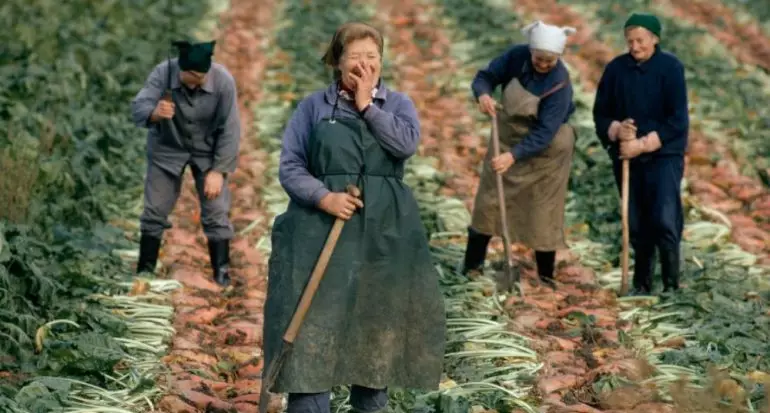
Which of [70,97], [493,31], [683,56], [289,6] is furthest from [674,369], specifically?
[289,6]

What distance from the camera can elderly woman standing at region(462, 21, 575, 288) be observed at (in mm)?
8344

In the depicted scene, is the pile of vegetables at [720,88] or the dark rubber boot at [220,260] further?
the pile of vegetables at [720,88]

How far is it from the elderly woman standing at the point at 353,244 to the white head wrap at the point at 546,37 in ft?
9.03

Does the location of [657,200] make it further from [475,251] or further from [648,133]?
[475,251]

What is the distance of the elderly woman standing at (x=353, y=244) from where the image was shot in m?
5.24

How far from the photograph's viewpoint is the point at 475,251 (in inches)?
348

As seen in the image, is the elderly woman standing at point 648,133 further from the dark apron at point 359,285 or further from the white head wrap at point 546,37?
the dark apron at point 359,285

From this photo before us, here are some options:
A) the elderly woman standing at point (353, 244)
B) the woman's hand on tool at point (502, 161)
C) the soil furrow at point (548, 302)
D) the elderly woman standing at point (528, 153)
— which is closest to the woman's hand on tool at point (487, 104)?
the elderly woman standing at point (528, 153)

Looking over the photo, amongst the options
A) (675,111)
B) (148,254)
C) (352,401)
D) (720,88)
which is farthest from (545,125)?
(720,88)

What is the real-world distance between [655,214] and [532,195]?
2.51 ft

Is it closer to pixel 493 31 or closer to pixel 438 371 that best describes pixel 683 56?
pixel 493 31

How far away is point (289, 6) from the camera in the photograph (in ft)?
64.7

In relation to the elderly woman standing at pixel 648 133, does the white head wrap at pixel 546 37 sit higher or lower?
higher

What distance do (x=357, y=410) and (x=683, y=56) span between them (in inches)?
Answer: 436
